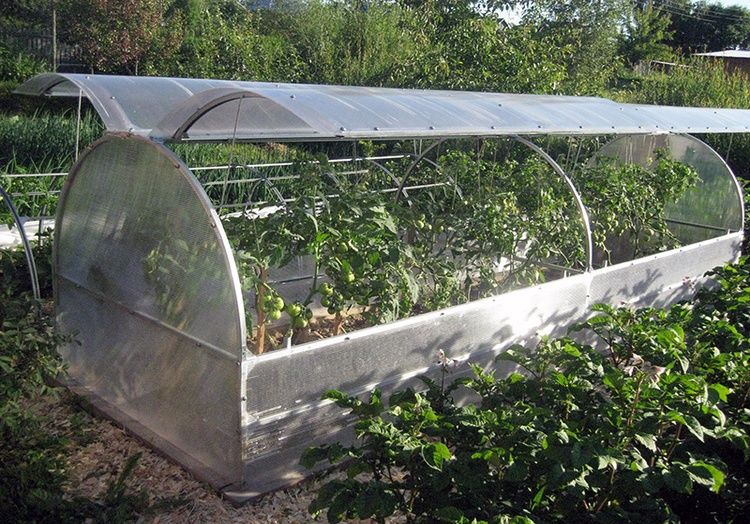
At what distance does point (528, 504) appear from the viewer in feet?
9.03

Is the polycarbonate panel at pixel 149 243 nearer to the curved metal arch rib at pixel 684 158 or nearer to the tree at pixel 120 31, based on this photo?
the curved metal arch rib at pixel 684 158

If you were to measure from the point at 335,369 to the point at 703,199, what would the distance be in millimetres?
4951

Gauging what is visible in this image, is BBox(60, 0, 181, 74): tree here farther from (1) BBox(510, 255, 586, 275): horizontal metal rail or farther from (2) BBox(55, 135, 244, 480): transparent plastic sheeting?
(2) BBox(55, 135, 244, 480): transparent plastic sheeting

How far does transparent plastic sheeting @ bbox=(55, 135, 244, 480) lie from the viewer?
3498mm

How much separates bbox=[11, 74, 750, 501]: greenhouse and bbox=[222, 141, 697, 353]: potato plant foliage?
0.6 inches

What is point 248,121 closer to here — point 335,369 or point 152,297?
point 152,297

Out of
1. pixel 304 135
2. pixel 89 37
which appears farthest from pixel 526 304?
pixel 89 37

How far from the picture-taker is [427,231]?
5.05 m

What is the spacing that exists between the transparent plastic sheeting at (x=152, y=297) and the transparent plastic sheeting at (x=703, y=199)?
4721mm

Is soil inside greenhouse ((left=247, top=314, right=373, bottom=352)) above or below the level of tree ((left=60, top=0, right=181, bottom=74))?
below

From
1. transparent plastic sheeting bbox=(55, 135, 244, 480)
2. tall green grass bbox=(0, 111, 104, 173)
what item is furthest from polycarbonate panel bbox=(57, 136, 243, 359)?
tall green grass bbox=(0, 111, 104, 173)

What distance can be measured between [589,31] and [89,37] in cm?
967

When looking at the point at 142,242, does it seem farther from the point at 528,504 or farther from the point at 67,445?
the point at 528,504

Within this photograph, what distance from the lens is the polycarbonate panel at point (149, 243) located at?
348cm
